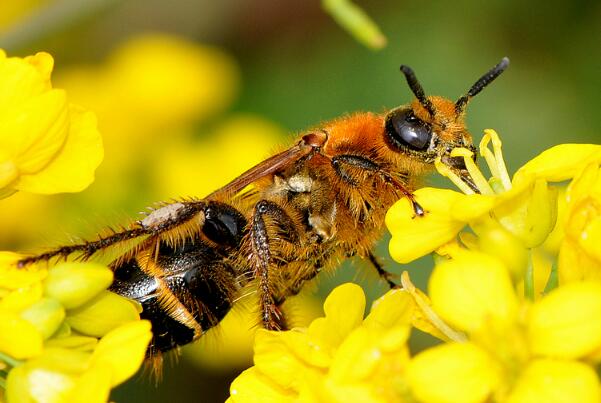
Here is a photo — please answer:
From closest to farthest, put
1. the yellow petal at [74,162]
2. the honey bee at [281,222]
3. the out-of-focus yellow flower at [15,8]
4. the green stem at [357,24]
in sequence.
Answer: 1. the yellow petal at [74,162]
2. the honey bee at [281,222]
3. the green stem at [357,24]
4. the out-of-focus yellow flower at [15,8]

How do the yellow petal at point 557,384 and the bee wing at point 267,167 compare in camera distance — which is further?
the bee wing at point 267,167

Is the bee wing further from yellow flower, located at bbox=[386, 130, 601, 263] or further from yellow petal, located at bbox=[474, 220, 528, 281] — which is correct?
yellow petal, located at bbox=[474, 220, 528, 281]

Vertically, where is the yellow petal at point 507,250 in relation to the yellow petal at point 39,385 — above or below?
below

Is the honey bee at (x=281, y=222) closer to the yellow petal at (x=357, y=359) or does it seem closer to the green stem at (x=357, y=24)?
the green stem at (x=357, y=24)

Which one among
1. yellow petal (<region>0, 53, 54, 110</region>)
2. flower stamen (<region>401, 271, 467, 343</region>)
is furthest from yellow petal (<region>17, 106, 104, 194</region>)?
flower stamen (<region>401, 271, 467, 343</region>)

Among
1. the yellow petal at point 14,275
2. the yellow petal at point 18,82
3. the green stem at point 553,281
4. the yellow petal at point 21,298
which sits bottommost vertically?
the green stem at point 553,281

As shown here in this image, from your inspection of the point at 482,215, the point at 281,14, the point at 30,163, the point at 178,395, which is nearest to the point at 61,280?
the point at 30,163

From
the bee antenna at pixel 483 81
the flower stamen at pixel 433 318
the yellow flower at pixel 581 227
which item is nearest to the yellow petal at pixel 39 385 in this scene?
the flower stamen at pixel 433 318
